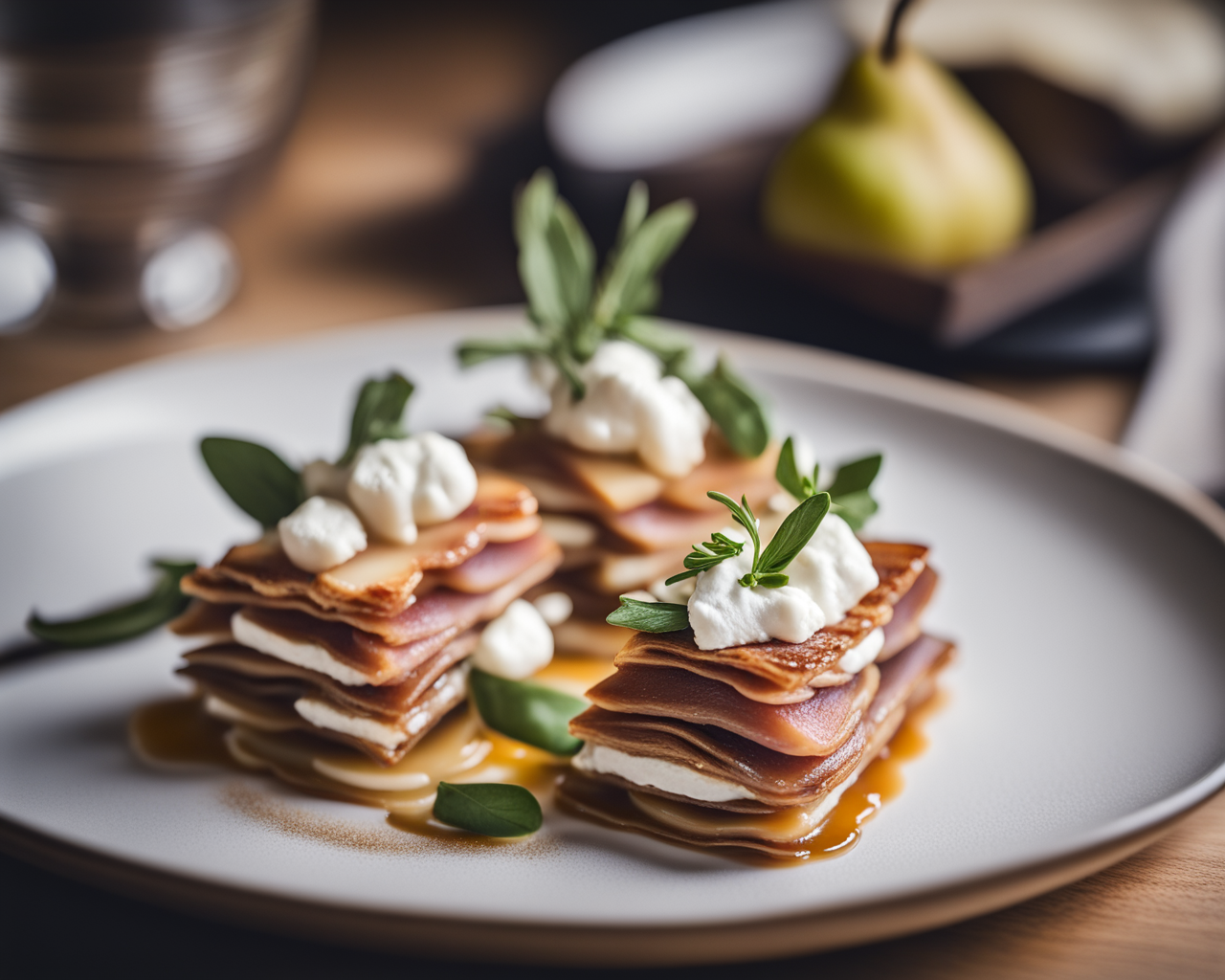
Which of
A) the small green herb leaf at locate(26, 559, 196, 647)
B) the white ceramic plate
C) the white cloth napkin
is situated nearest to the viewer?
the white ceramic plate

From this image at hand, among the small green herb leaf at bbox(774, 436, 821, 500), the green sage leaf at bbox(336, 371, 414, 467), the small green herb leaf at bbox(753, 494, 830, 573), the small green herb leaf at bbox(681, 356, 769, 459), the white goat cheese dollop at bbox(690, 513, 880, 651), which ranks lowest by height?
the white goat cheese dollop at bbox(690, 513, 880, 651)

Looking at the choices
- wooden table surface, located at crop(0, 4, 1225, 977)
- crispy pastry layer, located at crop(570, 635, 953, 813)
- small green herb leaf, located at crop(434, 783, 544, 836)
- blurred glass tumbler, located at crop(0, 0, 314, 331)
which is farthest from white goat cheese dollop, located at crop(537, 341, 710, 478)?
blurred glass tumbler, located at crop(0, 0, 314, 331)

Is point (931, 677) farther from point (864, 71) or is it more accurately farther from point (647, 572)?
point (864, 71)

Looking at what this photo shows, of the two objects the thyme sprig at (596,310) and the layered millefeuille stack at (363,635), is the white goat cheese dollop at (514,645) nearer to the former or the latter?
the layered millefeuille stack at (363,635)

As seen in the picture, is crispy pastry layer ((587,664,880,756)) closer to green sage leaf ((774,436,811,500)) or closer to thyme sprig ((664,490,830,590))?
thyme sprig ((664,490,830,590))

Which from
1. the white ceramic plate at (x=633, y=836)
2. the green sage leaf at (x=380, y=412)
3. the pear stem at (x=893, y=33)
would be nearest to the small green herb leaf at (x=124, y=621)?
the white ceramic plate at (x=633, y=836)

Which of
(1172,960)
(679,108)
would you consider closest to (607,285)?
(1172,960)

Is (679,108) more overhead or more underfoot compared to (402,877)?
more overhead
